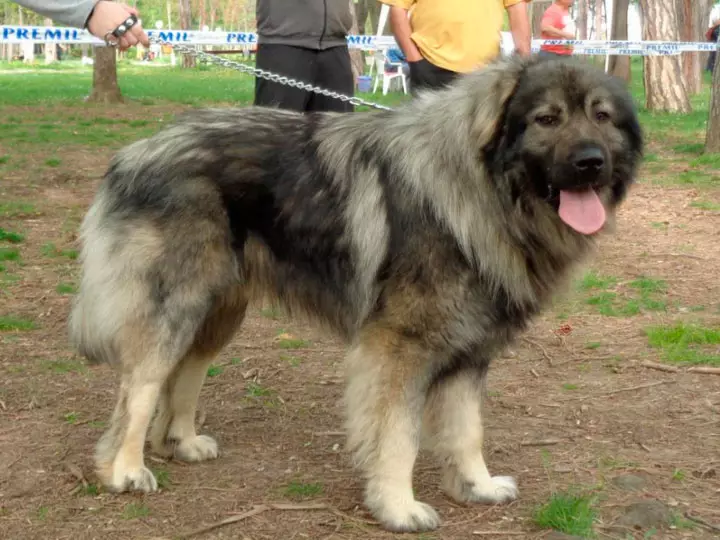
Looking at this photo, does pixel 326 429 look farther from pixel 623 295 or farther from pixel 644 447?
pixel 623 295

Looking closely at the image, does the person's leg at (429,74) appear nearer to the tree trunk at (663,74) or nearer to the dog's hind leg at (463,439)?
the dog's hind leg at (463,439)

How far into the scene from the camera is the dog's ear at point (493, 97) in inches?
135

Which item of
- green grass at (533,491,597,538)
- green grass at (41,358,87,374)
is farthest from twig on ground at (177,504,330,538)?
green grass at (41,358,87,374)

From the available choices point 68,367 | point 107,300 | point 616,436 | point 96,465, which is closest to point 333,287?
point 107,300

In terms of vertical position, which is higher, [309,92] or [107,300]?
[309,92]

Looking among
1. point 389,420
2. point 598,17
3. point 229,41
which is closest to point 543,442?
point 389,420

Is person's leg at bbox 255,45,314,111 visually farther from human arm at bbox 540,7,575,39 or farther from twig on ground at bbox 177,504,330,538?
human arm at bbox 540,7,575,39

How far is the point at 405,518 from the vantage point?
3.53m

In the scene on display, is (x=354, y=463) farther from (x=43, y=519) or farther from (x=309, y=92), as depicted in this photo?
(x=309, y=92)

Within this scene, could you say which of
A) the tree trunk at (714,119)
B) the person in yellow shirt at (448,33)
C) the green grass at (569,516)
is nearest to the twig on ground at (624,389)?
the green grass at (569,516)

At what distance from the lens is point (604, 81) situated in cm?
345

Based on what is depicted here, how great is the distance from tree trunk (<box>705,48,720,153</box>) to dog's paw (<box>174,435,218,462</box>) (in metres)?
8.77

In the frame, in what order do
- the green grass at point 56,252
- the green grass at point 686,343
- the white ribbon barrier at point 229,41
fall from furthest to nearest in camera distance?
the white ribbon barrier at point 229,41 < the green grass at point 56,252 < the green grass at point 686,343

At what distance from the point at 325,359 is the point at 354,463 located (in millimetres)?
1782
